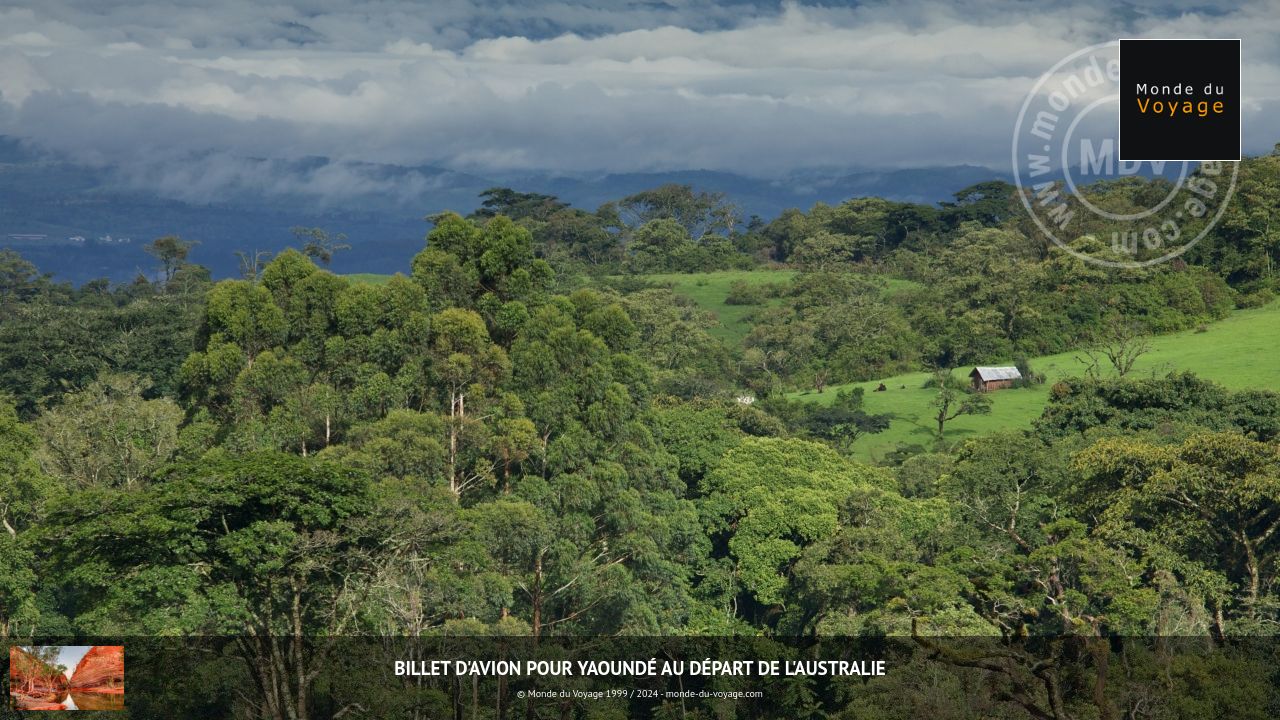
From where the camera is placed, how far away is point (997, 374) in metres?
58.3

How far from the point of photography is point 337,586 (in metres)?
21.0

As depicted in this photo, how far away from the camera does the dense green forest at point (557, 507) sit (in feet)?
67.2

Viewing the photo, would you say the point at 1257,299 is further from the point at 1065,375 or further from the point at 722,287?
the point at 722,287

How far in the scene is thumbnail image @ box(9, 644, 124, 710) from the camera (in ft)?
64.7

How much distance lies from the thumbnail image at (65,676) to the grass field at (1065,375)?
1331 inches

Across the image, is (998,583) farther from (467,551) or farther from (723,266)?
(723,266)

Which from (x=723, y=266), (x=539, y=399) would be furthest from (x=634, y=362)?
(x=723, y=266)

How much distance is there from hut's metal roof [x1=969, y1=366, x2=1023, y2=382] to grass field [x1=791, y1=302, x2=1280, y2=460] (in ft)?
2.72

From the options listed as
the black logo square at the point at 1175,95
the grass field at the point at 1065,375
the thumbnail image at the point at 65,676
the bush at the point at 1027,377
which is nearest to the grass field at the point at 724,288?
the grass field at the point at 1065,375

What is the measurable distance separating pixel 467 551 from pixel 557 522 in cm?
433

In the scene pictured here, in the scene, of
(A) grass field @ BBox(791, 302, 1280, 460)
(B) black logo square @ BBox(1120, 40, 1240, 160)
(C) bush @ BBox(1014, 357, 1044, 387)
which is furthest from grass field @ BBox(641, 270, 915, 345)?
(B) black logo square @ BBox(1120, 40, 1240, 160)

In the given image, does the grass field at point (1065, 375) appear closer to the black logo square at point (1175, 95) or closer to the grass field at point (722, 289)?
the black logo square at point (1175, 95)

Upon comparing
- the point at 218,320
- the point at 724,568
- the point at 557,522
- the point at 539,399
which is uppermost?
the point at 218,320

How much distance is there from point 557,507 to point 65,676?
472 inches
